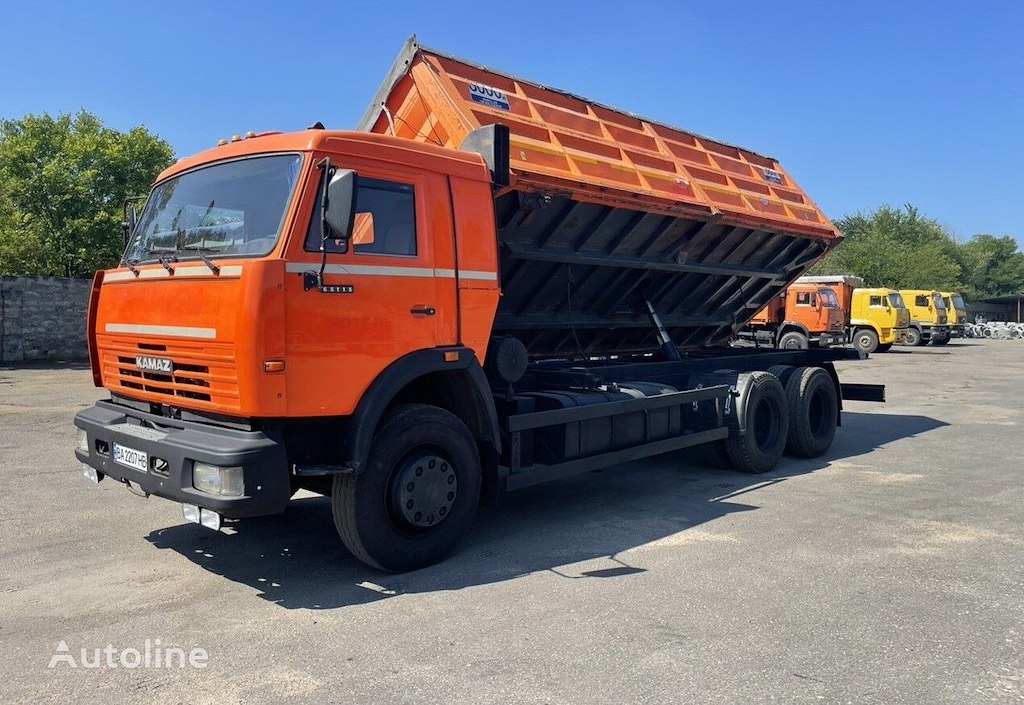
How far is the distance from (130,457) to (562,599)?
2.82m

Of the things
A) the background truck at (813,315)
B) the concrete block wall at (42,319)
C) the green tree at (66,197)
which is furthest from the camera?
the background truck at (813,315)

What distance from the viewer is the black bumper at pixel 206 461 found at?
13.8 ft

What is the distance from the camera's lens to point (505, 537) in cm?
583

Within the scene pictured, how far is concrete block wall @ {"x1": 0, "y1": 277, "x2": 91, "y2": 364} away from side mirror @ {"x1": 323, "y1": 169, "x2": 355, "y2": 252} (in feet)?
66.1

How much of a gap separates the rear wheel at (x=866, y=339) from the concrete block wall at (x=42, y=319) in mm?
27946

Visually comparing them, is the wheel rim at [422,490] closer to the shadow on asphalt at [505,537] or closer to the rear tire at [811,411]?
the shadow on asphalt at [505,537]

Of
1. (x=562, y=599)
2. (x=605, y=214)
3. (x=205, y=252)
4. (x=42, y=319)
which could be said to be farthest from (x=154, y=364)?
(x=42, y=319)

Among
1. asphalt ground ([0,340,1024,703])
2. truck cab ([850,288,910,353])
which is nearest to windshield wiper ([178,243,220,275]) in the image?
asphalt ground ([0,340,1024,703])

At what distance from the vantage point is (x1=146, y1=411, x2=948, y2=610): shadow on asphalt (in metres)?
4.86

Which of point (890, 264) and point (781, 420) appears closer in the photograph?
point (781, 420)

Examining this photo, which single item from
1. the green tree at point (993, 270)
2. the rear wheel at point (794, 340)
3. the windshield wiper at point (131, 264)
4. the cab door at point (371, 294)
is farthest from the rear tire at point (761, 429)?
the green tree at point (993, 270)

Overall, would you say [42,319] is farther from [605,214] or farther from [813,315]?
[813,315]

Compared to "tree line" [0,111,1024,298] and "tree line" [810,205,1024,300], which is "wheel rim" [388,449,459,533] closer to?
"tree line" [0,111,1024,298]

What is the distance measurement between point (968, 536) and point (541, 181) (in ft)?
14.0
